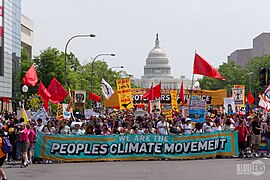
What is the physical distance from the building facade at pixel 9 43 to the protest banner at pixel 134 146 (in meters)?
43.2

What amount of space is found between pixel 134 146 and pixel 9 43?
4691 centimetres

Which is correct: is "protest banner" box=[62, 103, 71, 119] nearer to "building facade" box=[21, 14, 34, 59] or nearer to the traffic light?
the traffic light

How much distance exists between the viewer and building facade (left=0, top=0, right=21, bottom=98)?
206 ft

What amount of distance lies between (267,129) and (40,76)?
129 ft

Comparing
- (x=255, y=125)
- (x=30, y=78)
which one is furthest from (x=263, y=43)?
(x=255, y=125)

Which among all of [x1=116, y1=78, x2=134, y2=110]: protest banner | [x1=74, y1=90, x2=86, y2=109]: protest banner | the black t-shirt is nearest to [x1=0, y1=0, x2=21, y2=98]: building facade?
[x1=116, y1=78, x2=134, y2=110]: protest banner

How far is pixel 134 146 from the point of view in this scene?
20938 millimetres

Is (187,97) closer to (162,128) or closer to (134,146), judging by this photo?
(162,128)

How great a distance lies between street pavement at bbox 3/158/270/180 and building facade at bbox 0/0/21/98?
1764 inches

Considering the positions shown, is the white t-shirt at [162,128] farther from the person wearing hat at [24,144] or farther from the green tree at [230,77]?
the green tree at [230,77]

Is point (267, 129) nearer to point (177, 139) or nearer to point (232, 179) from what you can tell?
point (177, 139)

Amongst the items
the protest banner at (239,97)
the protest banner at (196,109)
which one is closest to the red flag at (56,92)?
the protest banner at (196,109)

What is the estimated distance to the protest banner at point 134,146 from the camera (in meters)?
20.6

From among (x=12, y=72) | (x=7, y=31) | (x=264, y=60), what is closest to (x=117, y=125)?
(x=7, y=31)
